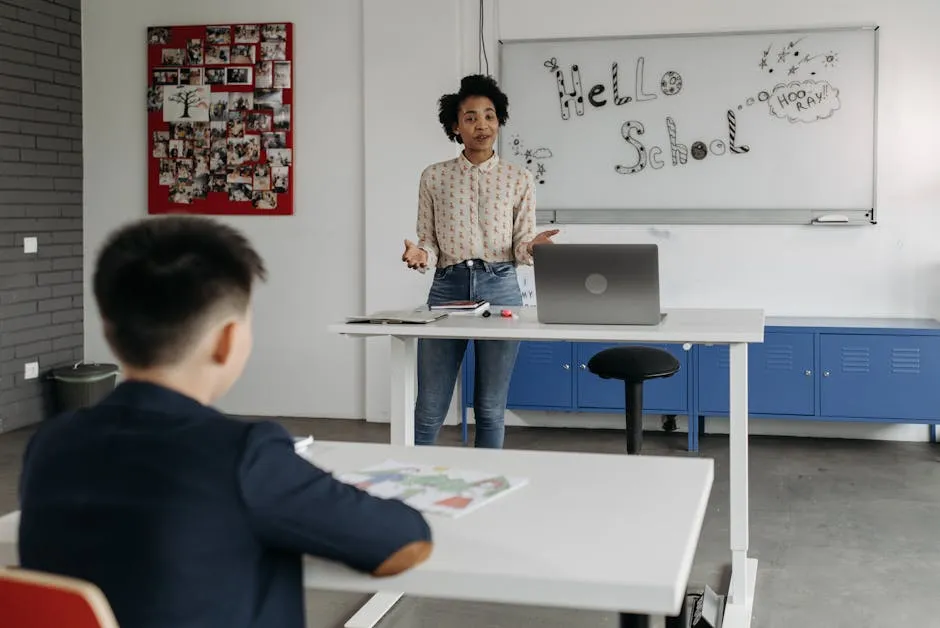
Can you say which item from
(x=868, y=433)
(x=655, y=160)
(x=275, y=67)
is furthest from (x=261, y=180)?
(x=868, y=433)

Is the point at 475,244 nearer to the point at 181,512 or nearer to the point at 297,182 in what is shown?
the point at 181,512

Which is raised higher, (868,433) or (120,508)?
(120,508)

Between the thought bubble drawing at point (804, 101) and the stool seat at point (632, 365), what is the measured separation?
2628mm

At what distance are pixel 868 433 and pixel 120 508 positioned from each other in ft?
17.3

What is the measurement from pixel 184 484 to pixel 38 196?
559 centimetres

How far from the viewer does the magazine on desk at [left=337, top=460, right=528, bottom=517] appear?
1657 millimetres

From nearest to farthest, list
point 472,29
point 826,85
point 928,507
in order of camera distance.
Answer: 1. point 928,507
2. point 826,85
3. point 472,29

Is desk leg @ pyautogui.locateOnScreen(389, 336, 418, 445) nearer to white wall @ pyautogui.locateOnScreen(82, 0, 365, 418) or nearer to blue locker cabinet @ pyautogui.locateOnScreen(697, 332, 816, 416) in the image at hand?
blue locker cabinet @ pyautogui.locateOnScreen(697, 332, 816, 416)

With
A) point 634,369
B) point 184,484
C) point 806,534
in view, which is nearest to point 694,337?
point 634,369

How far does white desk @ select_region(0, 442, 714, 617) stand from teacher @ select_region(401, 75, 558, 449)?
1.81 meters

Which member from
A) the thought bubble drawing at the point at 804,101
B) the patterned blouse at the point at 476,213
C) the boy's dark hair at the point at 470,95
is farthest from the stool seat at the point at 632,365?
the thought bubble drawing at the point at 804,101

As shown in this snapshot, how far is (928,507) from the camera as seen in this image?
455cm

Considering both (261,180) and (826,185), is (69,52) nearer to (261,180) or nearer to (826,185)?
(261,180)

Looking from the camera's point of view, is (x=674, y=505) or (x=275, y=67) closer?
(x=674, y=505)
